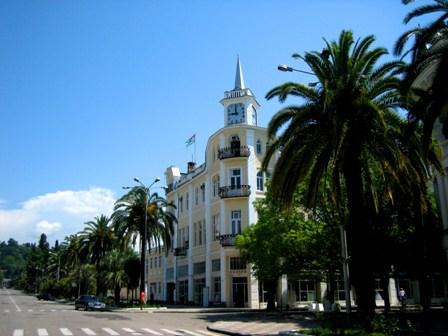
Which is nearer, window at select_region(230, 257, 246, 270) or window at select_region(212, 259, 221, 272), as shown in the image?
window at select_region(230, 257, 246, 270)

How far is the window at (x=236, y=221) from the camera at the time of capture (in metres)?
50.7

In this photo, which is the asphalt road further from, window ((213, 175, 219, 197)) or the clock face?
the clock face

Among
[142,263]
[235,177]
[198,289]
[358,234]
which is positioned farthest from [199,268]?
[358,234]

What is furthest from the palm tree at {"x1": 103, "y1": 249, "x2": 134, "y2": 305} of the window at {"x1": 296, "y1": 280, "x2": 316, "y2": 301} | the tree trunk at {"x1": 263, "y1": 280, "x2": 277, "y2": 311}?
the tree trunk at {"x1": 263, "y1": 280, "x2": 277, "y2": 311}

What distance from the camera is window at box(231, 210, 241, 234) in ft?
166

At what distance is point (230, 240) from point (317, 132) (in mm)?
30285

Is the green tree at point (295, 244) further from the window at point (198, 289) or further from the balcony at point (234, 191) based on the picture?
the window at point (198, 289)

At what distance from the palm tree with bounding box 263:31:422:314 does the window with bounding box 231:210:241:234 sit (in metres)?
29.4

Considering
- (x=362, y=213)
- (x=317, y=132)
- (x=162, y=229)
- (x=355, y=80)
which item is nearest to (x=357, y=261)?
(x=362, y=213)

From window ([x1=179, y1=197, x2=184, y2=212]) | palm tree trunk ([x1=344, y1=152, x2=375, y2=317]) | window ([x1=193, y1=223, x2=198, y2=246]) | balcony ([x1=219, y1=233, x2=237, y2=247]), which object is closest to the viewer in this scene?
palm tree trunk ([x1=344, y1=152, x2=375, y2=317])

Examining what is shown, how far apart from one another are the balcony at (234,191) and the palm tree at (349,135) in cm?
2852

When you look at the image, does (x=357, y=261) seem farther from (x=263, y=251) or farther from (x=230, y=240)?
(x=230, y=240)

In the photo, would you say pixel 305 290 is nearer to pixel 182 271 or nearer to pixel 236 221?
pixel 236 221

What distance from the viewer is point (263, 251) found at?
1432 inches
